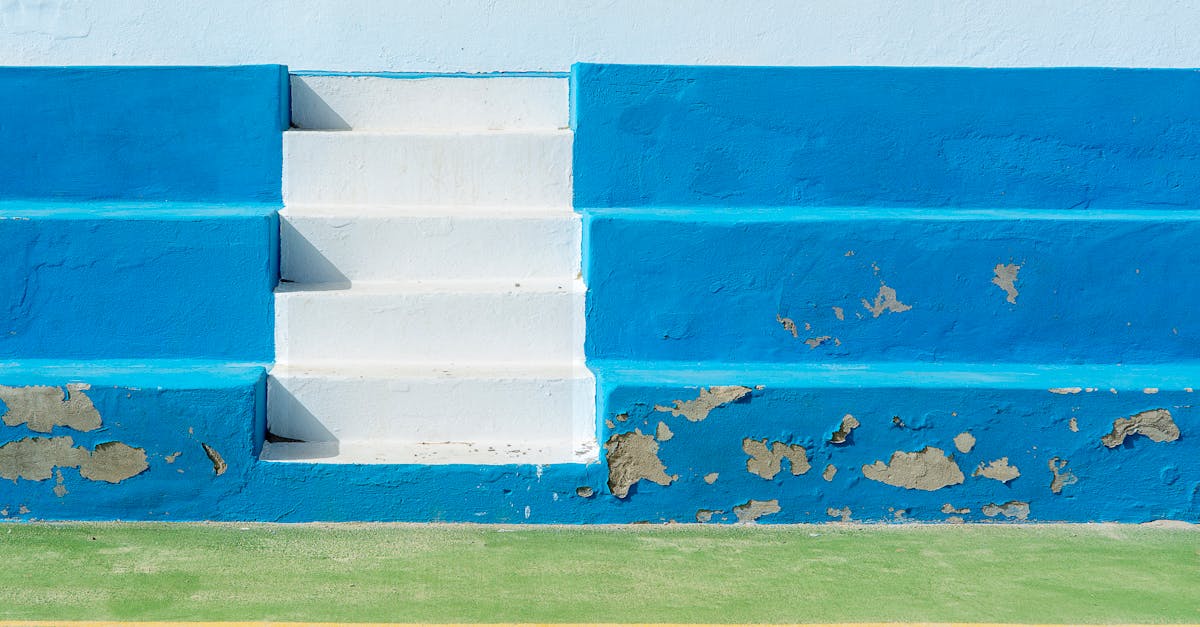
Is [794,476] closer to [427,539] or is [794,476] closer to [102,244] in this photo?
[427,539]

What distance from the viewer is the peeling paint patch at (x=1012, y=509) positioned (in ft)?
12.4

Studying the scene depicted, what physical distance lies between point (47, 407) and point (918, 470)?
8.59 ft

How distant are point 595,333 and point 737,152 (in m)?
0.86

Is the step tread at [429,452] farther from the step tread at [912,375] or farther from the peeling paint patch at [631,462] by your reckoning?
the step tread at [912,375]

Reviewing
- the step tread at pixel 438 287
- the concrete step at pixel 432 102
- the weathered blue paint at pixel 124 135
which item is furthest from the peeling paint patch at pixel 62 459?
the concrete step at pixel 432 102

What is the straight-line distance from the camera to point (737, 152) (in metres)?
4.31

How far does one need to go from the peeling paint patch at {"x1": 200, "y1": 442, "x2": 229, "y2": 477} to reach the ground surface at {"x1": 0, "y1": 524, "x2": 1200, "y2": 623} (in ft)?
0.55

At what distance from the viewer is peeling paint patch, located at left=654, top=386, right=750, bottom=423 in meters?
3.69

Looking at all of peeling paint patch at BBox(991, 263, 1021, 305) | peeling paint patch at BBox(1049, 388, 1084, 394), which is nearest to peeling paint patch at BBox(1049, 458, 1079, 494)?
peeling paint patch at BBox(1049, 388, 1084, 394)

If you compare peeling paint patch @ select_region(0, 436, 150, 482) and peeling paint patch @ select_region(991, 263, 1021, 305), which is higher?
peeling paint patch @ select_region(991, 263, 1021, 305)

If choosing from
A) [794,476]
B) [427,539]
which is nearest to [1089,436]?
[794,476]

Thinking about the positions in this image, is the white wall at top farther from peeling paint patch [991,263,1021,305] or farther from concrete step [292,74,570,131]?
peeling paint patch [991,263,1021,305]

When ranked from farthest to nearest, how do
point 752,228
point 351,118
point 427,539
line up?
point 351,118, point 752,228, point 427,539

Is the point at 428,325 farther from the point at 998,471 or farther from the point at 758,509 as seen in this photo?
the point at 998,471
